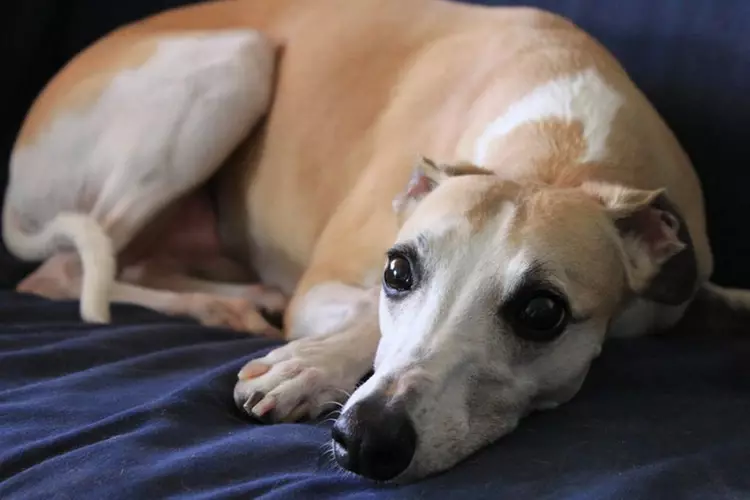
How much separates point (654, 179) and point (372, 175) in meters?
0.60

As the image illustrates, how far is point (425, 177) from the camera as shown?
4.95 feet

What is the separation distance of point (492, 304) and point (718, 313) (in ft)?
2.45

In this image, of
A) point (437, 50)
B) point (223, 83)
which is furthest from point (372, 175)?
point (223, 83)

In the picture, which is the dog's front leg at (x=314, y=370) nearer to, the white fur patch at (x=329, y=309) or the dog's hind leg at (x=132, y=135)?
the white fur patch at (x=329, y=309)

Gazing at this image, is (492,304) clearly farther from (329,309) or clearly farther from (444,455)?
(329,309)

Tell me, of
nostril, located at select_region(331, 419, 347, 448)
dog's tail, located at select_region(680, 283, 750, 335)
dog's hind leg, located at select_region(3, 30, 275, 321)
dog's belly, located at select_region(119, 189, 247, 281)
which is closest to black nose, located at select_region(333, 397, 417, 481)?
nostril, located at select_region(331, 419, 347, 448)

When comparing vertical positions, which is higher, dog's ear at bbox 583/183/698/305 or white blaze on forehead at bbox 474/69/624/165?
white blaze on forehead at bbox 474/69/624/165

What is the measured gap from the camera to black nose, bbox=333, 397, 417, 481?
1.09 m

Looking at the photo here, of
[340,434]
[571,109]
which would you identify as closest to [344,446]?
[340,434]

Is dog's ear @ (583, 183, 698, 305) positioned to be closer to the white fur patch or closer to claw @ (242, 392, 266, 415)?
the white fur patch

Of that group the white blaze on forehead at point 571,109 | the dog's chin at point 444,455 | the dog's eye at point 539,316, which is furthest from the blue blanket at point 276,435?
the white blaze on forehead at point 571,109

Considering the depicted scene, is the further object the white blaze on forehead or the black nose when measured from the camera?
the white blaze on forehead

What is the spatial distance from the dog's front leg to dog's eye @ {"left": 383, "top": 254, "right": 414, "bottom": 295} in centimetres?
16

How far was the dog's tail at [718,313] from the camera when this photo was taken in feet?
5.79
